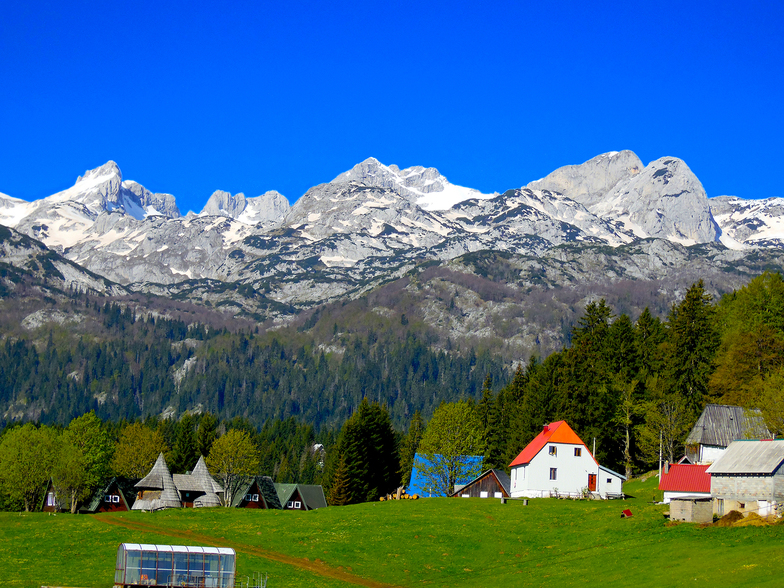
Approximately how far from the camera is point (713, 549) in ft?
166

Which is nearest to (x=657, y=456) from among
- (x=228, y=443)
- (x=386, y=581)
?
(x=386, y=581)

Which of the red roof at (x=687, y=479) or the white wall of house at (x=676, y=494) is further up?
the red roof at (x=687, y=479)

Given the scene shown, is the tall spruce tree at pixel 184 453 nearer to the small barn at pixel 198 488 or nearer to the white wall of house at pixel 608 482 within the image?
the small barn at pixel 198 488

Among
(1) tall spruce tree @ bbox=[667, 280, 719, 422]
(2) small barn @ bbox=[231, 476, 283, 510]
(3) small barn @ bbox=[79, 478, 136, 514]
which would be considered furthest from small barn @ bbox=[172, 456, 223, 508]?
(1) tall spruce tree @ bbox=[667, 280, 719, 422]

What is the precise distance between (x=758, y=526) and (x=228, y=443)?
258 feet

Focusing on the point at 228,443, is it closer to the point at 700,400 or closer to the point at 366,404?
the point at 366,404

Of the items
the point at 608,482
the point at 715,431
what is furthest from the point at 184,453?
the point at 715,431

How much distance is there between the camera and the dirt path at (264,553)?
5387cm

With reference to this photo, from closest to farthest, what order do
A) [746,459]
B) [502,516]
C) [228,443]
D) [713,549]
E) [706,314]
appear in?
[713,549] < [746,459] < [502,516] < [706,314] < [228,443]

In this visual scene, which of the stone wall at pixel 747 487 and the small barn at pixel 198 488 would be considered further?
the small barn at pixel 198 488

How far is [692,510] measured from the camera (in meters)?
59.8

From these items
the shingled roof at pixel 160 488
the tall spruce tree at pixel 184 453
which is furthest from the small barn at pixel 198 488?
the tall spruce tree at pixel 184 453

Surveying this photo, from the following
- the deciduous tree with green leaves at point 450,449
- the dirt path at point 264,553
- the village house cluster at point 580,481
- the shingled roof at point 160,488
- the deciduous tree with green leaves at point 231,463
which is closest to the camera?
the dirt path at point 264,553

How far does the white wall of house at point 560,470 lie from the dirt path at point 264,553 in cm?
3662
